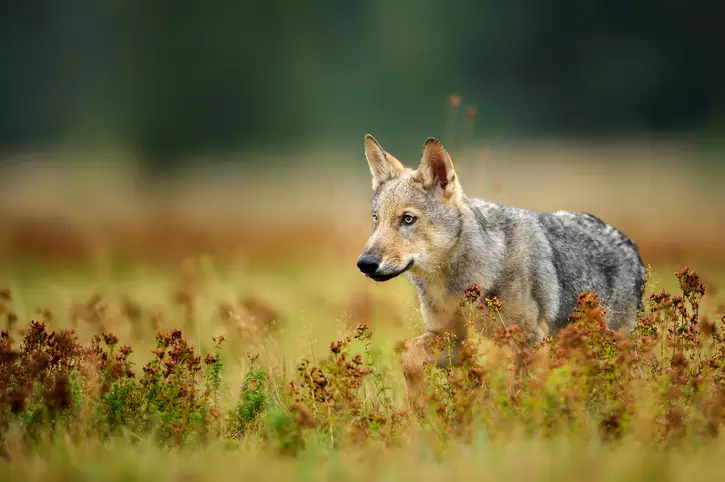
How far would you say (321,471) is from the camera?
4.15 meters

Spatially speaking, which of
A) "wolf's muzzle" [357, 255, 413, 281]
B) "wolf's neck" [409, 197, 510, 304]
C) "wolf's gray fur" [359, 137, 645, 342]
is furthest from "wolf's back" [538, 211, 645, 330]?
"wolf's muzzle" [357, 255, 413, 281]

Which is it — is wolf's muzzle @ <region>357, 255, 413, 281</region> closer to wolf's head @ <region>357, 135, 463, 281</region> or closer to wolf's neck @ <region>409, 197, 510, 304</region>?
wolf's head @ <region>357, 135, 463, 281</region>

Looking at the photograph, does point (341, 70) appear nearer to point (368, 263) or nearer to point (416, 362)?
point (368, 263)

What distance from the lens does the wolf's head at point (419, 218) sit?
229 inches

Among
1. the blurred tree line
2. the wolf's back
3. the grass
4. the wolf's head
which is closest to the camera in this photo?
the grass

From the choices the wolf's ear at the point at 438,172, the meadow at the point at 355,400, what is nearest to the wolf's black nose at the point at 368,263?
the meadow at the point at 355,400

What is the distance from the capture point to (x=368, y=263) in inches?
223

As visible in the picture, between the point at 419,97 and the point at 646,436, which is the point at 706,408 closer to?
the point at 646,436

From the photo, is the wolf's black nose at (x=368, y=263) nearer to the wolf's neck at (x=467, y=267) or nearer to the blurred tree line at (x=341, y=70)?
the wolf's neck at (x=467, y=267)

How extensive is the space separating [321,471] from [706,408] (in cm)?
198

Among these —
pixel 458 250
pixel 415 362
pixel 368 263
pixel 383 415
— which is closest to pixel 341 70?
pixel 458 250

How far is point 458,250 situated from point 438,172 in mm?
557

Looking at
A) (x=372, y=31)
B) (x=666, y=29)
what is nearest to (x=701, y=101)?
(x=666, y=29)

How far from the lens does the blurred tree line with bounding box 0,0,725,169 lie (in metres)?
35.4
